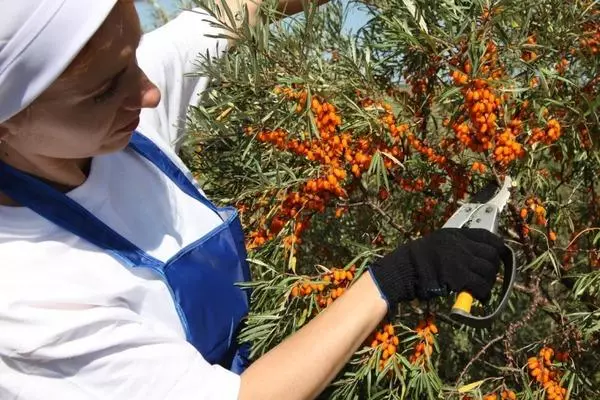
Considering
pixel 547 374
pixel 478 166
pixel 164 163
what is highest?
pixel 164 163

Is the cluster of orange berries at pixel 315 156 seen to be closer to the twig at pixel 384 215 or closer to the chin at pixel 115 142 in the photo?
the twig at pixel 384 215

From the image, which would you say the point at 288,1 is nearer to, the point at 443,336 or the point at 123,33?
the point at 123,33

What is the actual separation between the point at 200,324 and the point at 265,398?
25cm

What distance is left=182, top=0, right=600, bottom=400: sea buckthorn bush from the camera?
3.74ft

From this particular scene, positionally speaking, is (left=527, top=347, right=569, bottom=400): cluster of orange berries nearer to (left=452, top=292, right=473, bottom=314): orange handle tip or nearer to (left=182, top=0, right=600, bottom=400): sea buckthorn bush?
(left=182, top=0, right=600, bottom=400): sea buckthorn bush

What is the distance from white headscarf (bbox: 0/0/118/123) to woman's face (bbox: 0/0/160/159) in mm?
34

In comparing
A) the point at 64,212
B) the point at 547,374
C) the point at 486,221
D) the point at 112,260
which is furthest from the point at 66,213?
the point at 547,374

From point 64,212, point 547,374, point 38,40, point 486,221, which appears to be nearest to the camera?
point 38,40

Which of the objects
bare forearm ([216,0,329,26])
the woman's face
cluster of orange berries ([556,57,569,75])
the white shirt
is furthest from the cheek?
cluster of orange berries ([556,57,569,75])

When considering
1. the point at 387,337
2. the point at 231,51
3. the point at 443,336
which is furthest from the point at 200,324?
the point at 443,336

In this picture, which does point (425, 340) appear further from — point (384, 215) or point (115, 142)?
point (115, 142)

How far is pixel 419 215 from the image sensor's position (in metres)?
1.44

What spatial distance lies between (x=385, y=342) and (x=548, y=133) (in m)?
0.49

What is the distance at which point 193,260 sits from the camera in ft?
3.69
